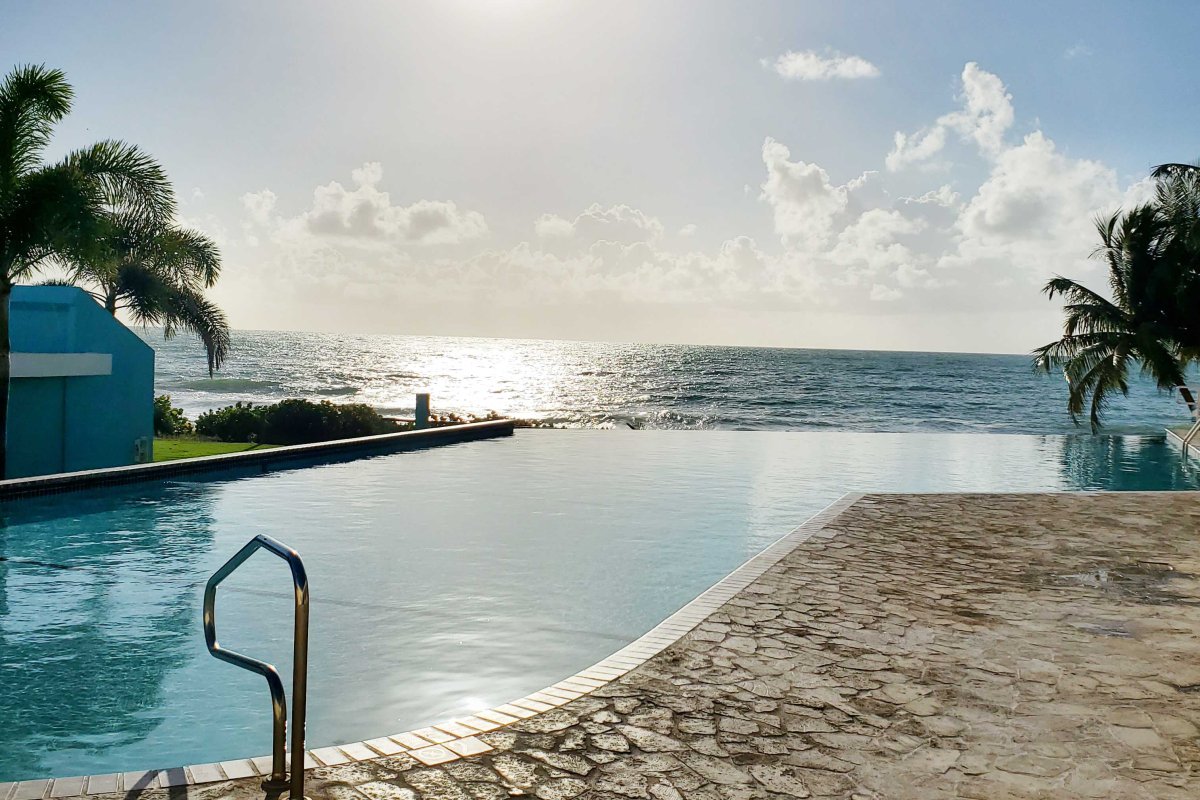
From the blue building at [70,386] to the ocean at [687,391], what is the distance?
19521mm

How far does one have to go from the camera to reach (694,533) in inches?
379

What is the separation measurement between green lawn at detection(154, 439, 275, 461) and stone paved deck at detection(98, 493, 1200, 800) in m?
11.5

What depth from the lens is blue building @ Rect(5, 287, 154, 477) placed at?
12.9 metres

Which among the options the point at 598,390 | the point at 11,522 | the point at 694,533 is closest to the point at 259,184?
the point at 11,522

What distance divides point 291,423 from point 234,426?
1358 millimetres

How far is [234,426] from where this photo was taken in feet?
63.9

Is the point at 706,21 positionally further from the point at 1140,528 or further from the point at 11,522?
the point at 11,522

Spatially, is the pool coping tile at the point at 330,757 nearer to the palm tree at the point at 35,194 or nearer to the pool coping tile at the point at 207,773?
the pool coping tile at the point at 207,773

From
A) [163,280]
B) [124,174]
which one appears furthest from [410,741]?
[163,280]

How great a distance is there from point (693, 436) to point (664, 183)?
1315cm

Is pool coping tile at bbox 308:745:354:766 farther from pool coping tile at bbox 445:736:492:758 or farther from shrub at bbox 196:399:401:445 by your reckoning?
shrub at bbox 196:399:401:445

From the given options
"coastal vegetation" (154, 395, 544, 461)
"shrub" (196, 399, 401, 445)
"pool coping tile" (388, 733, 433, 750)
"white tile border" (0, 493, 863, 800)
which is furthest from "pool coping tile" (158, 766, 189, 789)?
"shrub" (196, 399, 401, 445)

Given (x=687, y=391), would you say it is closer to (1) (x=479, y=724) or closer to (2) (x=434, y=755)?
(1) (x=479, y=724)

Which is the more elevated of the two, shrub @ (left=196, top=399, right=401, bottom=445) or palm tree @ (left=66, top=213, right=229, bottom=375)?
palm tree @ (left=66, top=213, right=229, bottom=375)
